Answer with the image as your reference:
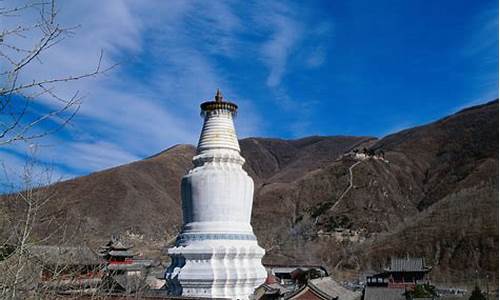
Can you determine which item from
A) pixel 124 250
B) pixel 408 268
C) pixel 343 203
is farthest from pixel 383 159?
pixel 124 250

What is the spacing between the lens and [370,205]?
9706 cm

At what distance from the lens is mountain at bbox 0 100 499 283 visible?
6662 centimetres

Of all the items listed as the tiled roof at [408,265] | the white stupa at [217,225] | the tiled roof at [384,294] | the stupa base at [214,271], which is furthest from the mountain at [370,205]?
the stupa base at [214,271]

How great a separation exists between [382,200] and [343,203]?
7.60 metres

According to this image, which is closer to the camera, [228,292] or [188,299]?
[188,299]

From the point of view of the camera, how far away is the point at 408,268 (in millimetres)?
45031

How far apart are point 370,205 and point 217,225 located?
8583 centimetres

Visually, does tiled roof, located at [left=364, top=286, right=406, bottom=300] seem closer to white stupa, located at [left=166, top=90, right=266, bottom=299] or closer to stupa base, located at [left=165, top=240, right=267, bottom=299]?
white stupa, located at [left=166, top=90, right=266, bottom=299]

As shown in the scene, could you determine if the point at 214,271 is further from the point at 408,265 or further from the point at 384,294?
the point at 408,265

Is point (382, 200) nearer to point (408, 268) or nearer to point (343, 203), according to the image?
point (343, 203)

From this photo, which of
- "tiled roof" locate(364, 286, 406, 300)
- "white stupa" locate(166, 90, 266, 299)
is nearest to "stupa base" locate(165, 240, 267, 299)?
"white stupa" locate(166, 90, 266, 299)

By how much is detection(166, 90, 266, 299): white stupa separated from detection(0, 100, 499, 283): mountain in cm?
4629

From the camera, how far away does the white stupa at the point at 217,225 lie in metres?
Answer: 14.1

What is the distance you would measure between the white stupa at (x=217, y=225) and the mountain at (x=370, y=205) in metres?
46.3
